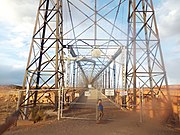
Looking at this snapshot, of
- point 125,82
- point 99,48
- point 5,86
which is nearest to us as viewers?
point 125,82

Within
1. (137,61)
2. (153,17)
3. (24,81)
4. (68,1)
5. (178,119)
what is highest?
(68,1)

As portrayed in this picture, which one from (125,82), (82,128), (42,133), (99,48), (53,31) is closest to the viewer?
(42,133)

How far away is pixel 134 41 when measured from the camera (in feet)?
49.3

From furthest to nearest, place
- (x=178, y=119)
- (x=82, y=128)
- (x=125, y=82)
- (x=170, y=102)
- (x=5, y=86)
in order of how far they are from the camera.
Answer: (x=5, y=86)
(x=125, y=82)
(x=170, y=102)
(x=178, y=119)
(x=82, y=128)

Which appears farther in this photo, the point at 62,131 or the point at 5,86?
the point at 5,86

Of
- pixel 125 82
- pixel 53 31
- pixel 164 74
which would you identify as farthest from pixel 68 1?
pixel 164 74

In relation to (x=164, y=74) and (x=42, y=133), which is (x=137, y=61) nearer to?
(x=164, y=74)

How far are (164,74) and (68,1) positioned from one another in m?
11.4

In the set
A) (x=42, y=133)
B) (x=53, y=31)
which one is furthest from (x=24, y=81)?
(x=42, y=133)

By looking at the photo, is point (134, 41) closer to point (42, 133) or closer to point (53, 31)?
point (53, 31)

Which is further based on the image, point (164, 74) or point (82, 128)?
point (164, 74)

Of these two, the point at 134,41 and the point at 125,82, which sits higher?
the point at 134,41

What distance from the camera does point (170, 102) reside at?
43.9ft

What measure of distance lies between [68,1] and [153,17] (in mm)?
8367
